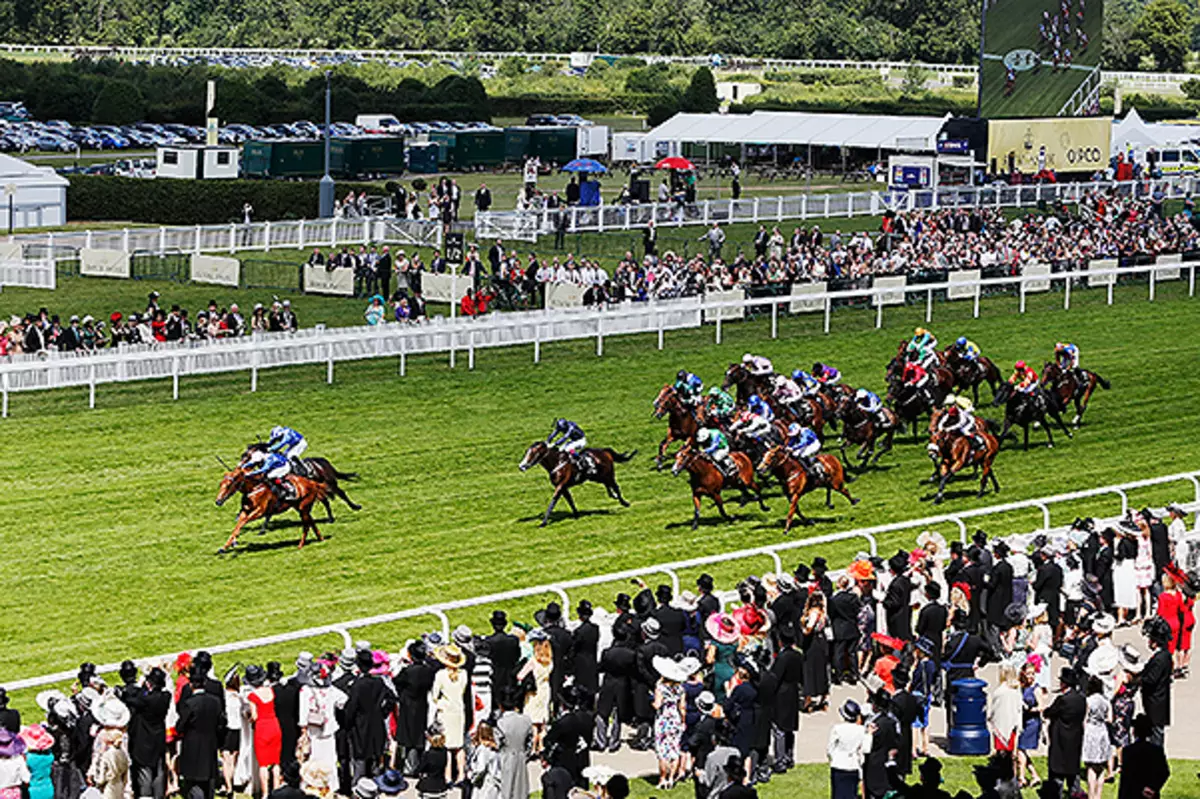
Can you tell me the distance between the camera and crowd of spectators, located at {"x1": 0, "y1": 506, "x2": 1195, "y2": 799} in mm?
13555

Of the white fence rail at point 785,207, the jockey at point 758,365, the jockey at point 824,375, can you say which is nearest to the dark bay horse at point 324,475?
the jockey at point 758,365

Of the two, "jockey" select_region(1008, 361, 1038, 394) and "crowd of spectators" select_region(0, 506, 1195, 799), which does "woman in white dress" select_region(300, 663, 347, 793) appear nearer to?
"crowd of spectators" select_region(0, 506, 1195, 799)

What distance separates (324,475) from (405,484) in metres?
2.56

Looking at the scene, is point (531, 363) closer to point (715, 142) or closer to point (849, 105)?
point (715, 142)

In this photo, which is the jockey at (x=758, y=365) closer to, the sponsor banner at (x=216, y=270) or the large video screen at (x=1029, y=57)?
the sponsor banner at (x=216, y=270)

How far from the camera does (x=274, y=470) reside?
21734mm

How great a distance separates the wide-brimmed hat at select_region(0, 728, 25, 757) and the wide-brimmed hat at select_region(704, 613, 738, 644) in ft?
16.6

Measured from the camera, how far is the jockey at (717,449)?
22641 mm

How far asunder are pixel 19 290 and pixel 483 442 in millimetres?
17853

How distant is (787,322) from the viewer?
36906mm

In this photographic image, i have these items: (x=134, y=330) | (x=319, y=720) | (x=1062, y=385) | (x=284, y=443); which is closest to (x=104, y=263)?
(x=134, y=330)

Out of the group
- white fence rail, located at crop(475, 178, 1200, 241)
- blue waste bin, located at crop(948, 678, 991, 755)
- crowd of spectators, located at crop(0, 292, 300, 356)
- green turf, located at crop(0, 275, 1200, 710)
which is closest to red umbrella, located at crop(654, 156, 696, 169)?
white fence rail, located at crop(475, 178, 1200, 241)

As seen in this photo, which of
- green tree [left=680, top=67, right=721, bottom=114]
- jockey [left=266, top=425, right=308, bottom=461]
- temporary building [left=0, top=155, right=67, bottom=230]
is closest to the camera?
jockey [left=266, top=425, right=308, bottom=461]

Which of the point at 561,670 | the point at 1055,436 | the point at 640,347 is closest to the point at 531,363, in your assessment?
the point at 640,347
